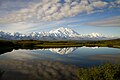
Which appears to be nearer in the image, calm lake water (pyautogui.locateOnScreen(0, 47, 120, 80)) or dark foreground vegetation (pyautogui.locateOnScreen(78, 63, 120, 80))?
dark foreground vegetation (pyautogui.locateOnScreen(78, 63, 120, 80))

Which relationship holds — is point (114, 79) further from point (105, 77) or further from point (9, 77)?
point (9, 77)

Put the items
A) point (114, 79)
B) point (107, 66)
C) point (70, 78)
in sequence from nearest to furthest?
point (114, 79), point (107, 66), point (70, 78)

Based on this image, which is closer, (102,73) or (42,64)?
(102,73)

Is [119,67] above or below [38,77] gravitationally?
above

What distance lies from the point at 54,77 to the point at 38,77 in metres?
4.26

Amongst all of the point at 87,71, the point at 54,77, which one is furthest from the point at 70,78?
the point at 87,71

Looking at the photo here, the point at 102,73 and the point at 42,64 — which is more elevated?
the point at 102,73

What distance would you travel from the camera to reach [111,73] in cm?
3691

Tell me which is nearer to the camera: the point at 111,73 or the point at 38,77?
the point at 111,73

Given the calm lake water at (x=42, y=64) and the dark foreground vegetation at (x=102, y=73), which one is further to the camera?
the calm lake water at (x=42, y=64)

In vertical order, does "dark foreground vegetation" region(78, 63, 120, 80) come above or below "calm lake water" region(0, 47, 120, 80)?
above

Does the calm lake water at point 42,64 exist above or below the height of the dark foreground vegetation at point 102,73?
below

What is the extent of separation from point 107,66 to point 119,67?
302 centimetres

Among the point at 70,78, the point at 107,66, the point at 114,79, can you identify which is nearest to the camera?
the point at 114,79
